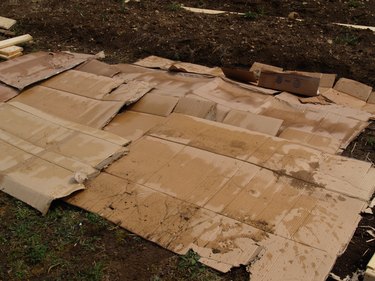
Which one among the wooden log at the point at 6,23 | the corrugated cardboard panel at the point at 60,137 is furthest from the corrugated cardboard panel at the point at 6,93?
the wooden log at the point at 6,23

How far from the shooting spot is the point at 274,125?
4.38m

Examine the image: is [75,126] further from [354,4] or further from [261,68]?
[354,4]

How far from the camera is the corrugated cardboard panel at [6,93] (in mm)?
5199

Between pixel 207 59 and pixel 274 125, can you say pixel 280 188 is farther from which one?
pixel 207 59

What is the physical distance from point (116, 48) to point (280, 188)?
404 cm

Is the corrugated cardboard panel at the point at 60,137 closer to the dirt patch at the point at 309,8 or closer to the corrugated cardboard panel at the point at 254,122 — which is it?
the corrugated cardboard panel at the point at 254,122

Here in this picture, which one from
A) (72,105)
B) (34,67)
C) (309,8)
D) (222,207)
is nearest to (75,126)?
(72,105)

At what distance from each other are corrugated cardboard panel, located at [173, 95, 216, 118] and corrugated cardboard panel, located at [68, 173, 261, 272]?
1179mm

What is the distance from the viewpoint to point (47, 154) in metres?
4.17

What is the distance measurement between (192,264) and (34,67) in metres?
3.71

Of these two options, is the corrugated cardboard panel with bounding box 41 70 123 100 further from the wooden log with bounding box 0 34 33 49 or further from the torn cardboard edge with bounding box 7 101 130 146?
the wooden log with bounding box 0 34 33 49

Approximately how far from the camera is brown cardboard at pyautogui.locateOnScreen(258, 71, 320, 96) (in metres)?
5.00

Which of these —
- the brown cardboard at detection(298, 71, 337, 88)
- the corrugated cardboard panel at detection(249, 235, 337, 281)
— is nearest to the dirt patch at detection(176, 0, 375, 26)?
the brown cardboard at detection(298, 71, 337, 88)

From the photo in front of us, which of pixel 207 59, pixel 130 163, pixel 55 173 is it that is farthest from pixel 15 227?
pixel 207 59
